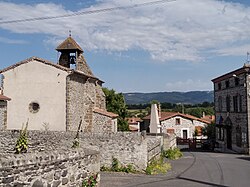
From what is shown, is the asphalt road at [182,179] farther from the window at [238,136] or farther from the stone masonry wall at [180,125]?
Result: the stone masonry wall at [180,125]

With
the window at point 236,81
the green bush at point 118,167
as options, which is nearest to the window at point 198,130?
the window at point 236,81

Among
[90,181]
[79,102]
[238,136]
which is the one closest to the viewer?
[90,181]

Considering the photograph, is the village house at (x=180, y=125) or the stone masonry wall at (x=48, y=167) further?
the village house at (x=180, y=125)

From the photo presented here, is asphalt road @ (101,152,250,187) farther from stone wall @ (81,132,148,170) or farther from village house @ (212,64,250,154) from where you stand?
village house @ (212,64,250,154)

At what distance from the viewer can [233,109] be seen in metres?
32.7

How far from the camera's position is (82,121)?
25281mm

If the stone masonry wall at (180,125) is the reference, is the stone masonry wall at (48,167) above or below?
below

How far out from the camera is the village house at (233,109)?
29.2m

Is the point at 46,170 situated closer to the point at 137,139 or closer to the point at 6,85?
the point at 137,139

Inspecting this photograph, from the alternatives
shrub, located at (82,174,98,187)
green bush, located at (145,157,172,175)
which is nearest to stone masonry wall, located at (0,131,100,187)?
shrub, located at (82,174,98,187)

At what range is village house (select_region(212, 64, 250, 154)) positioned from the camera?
2917 centimetres

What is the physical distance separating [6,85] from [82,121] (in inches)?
235

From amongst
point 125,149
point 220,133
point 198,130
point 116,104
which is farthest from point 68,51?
point 198,130

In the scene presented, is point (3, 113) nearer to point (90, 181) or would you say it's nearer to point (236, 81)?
point (90, 181)
